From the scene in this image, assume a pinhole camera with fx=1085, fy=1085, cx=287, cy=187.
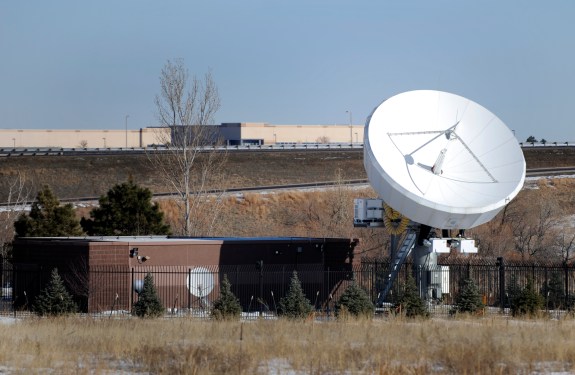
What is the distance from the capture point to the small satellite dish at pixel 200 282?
4303 centimetres

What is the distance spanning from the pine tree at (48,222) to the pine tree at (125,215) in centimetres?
130

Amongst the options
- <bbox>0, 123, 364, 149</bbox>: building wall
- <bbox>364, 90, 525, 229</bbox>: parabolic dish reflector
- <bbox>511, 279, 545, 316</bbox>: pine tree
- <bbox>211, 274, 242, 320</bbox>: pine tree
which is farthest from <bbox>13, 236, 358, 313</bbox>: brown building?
<bbox>0, 123, 364, 149</bbox>: building wall

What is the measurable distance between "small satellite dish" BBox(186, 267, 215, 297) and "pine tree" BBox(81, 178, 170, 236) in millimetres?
12689

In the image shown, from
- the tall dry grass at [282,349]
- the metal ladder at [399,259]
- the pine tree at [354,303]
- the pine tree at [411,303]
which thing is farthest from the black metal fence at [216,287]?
the tall dry grass at [282,349]

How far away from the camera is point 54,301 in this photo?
39.5m

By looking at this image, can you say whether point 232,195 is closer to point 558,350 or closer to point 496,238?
point 496,238

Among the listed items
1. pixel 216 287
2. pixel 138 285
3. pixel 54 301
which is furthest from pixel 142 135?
pixel 54 301

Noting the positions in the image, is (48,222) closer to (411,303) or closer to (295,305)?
(295,305)

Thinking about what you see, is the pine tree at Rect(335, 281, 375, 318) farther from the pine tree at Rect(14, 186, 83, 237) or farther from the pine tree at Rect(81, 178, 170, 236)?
the pine tree at Rect(14, 186, 83, 237)

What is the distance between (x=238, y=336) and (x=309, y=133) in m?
148

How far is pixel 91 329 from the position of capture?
96.1 feet

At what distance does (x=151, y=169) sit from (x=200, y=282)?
190 ft

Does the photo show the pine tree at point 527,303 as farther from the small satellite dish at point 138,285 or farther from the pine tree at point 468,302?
the small satellite dish at point 138,285

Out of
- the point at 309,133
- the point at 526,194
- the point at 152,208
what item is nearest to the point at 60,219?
the point at 152,208
